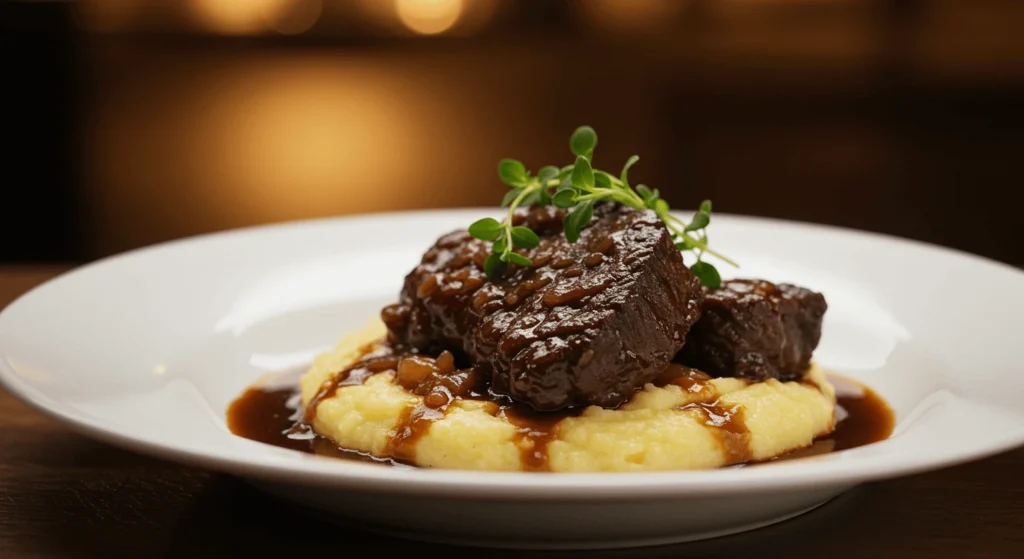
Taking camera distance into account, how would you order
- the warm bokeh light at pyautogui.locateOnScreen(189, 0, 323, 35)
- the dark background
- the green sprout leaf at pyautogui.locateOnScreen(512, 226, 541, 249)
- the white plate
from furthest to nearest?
the dark background → the warm bokeh light at pyautogui.locateOnScreen(189, 0, 323, 35) → the green sprout leaf at pyautogui.locateOnScreen(512, 226, 541, 249) → the white plate

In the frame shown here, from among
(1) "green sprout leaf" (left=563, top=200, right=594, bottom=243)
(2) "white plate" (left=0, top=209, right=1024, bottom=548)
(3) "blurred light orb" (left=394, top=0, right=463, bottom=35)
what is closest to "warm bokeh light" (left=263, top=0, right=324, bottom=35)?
(3) "blurred light orb" (left=394, top=0, right=463, bottom=35)

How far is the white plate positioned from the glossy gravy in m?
0.09

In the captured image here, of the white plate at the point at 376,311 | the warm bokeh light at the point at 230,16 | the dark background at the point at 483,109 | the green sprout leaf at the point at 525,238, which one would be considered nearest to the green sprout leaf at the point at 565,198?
the green sprout leaf at the point at 525,238

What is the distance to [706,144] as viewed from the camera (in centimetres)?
908

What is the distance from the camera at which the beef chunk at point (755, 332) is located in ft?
11.7

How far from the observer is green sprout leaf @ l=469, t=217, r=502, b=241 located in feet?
11.6

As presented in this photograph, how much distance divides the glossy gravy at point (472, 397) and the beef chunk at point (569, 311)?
0.27ft

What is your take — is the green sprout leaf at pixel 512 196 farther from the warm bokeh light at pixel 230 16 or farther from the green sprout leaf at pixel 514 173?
the warm bokeh light at pixel 230 16

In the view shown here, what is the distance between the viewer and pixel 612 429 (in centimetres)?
305

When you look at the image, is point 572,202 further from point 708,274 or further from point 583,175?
point 708,274

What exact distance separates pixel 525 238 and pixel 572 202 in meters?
0.19

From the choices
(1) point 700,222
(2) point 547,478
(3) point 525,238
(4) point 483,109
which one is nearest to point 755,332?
(1) point 700,222

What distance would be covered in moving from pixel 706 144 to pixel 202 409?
633 cm

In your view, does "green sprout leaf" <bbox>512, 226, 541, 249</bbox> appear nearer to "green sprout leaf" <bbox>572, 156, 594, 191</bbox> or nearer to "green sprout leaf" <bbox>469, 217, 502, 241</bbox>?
"green sprout leaf" <bbox>469, 217, 502, 241</bbox>
